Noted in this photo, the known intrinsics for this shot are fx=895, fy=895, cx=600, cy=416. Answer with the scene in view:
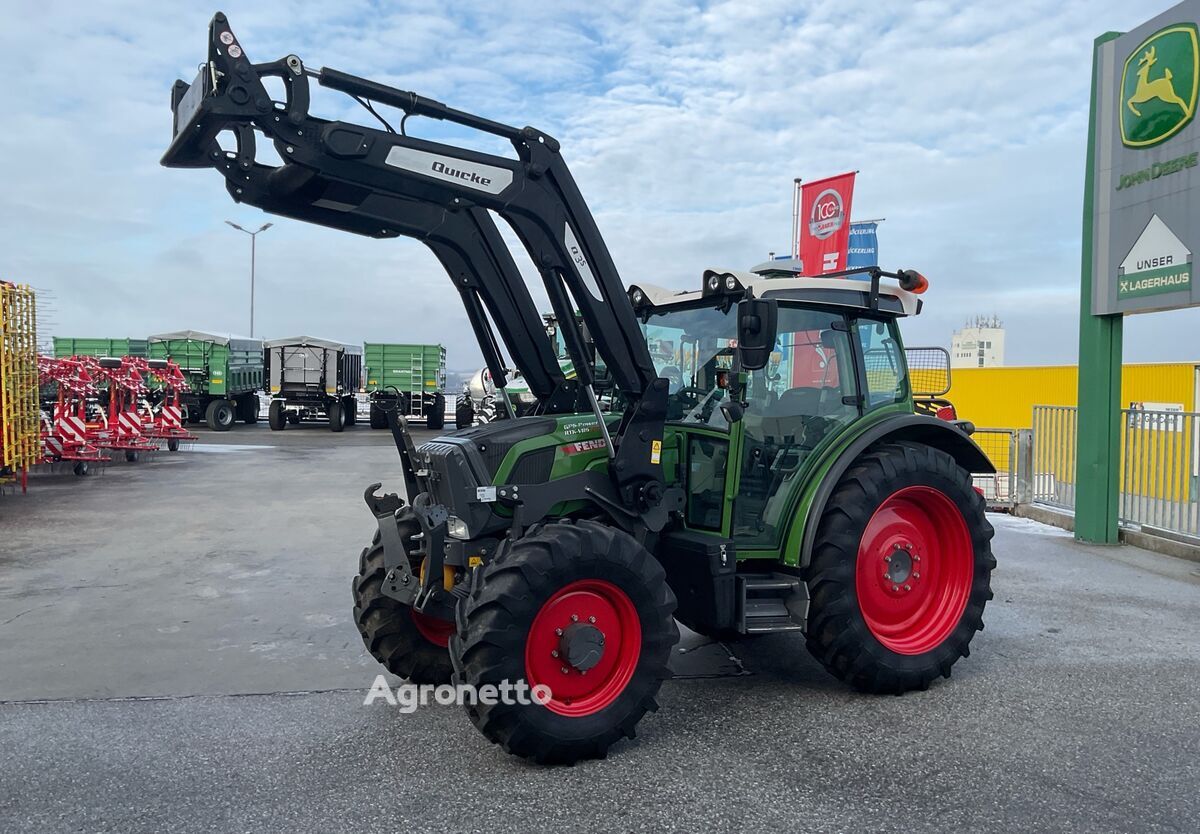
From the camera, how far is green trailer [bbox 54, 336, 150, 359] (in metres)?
27.1

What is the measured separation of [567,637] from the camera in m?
3.82

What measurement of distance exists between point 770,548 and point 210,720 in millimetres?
2907

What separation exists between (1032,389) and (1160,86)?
15.2 m

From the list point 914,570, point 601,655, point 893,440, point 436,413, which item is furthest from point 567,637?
point 436,413

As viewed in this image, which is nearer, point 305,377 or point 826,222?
point 826,222

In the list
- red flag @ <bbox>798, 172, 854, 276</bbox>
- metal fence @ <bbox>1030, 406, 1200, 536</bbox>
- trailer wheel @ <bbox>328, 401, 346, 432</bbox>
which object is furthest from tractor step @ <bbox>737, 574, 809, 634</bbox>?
trailer wheel @ <bbox>328, 401, 346, 432</bbox>

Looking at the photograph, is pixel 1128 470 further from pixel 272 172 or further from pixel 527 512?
pixel 272 172

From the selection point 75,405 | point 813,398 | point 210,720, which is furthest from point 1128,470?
point 75,405

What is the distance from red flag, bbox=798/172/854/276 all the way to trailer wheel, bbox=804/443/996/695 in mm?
9142

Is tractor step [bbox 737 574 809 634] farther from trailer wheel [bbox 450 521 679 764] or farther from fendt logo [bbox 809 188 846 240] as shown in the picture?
fendt logo [bbox 809 188 846 240]

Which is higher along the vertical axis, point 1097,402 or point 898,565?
point 1097,402

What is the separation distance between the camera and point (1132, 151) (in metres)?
8.95

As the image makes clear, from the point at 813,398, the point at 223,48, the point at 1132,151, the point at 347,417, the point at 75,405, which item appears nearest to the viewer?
the point at 223,48

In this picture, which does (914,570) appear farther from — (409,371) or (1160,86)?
(409,371)
